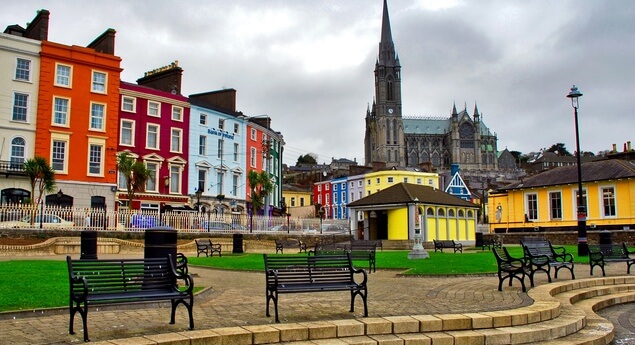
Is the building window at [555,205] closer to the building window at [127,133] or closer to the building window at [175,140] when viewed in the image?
the building window at [175,140]

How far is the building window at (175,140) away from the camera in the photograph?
43.2 m

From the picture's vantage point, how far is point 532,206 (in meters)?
39.9

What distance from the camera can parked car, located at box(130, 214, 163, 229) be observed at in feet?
94.2

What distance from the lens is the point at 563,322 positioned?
823cm

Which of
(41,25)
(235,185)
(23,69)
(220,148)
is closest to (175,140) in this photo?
(220,148)

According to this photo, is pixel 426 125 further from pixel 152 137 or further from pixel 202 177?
pixel 152 137

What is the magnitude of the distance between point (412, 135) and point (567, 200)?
122 meters

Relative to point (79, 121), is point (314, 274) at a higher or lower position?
lower

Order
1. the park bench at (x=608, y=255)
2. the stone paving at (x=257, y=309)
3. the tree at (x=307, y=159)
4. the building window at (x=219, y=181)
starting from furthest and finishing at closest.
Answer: the tree at (x=307, y=159) < the building window at (x=219, y=181) < the park bench at (x=608, y=255) < the stone paving at (x=257, y=309)

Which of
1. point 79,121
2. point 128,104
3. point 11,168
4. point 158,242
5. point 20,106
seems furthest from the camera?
point 128,104

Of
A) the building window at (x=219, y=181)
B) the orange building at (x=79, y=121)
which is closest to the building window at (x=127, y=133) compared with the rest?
the orange building at (x=79, y=121)

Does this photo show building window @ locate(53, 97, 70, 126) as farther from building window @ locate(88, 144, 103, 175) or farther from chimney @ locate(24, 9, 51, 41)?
chimney @ locate(24, 9, 51, 41)

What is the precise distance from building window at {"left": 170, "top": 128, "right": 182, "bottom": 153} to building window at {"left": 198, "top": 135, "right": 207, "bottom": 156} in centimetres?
191

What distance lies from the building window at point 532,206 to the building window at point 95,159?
3097 cm
